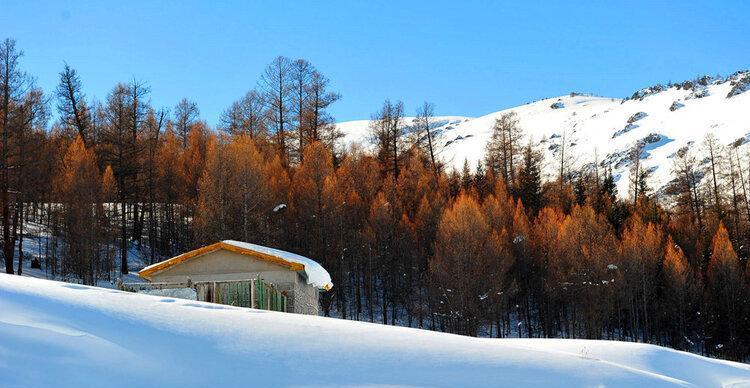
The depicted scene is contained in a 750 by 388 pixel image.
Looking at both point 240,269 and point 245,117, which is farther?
point 245,117

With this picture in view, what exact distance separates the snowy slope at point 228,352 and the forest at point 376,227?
25299 millimetres

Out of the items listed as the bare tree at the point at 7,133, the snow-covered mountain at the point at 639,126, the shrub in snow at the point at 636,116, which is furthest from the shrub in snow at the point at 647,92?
the bare tree at the point at 7,133

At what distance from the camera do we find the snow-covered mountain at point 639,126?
6931 centimetres

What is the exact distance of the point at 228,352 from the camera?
5.91 m

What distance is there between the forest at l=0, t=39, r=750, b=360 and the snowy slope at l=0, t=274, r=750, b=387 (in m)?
25.3

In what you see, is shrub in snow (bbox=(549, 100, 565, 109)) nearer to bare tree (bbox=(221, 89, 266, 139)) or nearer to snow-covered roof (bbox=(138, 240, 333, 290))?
bare tree (bbox=(221, 89, 266, 139))

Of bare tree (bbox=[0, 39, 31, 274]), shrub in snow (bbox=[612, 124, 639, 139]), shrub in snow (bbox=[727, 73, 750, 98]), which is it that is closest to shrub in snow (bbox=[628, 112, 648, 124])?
shrub in snow (bbox=[612, 124, 639, 139])

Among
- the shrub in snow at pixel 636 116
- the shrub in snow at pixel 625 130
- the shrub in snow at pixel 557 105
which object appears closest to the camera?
the shrub in snow at pixel 625 130

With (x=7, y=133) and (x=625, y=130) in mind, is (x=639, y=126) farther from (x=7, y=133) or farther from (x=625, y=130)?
(x=7, y=133)

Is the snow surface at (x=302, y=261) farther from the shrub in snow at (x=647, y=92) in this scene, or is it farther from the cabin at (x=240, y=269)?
the shrub in snow at (x=647, y=92)

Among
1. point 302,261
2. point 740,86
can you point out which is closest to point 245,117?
point 302,261

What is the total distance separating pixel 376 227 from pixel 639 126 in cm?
5322

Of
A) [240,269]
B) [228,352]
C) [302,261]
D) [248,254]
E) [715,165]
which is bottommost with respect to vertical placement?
[228,352]

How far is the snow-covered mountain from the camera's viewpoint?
69.3 metres
